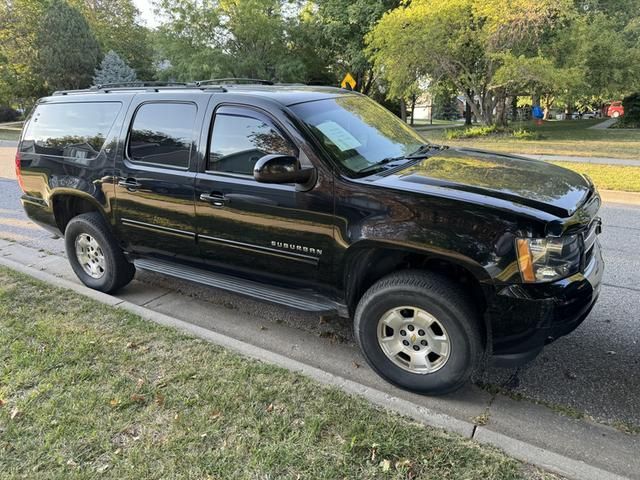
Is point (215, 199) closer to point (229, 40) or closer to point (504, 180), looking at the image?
point (504, 180)

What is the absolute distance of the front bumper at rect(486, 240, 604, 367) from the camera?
2.61 metres

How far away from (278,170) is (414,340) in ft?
4.41

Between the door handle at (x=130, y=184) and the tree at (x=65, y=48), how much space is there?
32815mm

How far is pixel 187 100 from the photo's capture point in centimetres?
377

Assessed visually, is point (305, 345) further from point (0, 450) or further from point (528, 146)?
point (528, 146)

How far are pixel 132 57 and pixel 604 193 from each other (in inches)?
1540

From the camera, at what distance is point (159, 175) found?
3869 millimetres

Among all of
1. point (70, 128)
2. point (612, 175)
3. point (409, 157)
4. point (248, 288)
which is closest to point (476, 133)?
point (612, 175)

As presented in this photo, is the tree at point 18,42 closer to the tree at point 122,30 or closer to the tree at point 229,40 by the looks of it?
the tree at point 122,30

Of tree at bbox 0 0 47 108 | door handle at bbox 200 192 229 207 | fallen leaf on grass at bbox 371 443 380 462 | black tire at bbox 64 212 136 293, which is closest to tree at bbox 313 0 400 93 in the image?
tree at bbox 0 0 47 108

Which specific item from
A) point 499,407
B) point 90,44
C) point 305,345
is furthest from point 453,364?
point 90,44

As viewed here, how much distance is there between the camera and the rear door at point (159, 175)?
374 centimetres

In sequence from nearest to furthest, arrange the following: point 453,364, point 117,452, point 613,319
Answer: point 117,452 < point 453,364 < point 613,319

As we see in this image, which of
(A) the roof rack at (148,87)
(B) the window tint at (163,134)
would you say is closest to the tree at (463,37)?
(A) the roof rack at (148,87)
